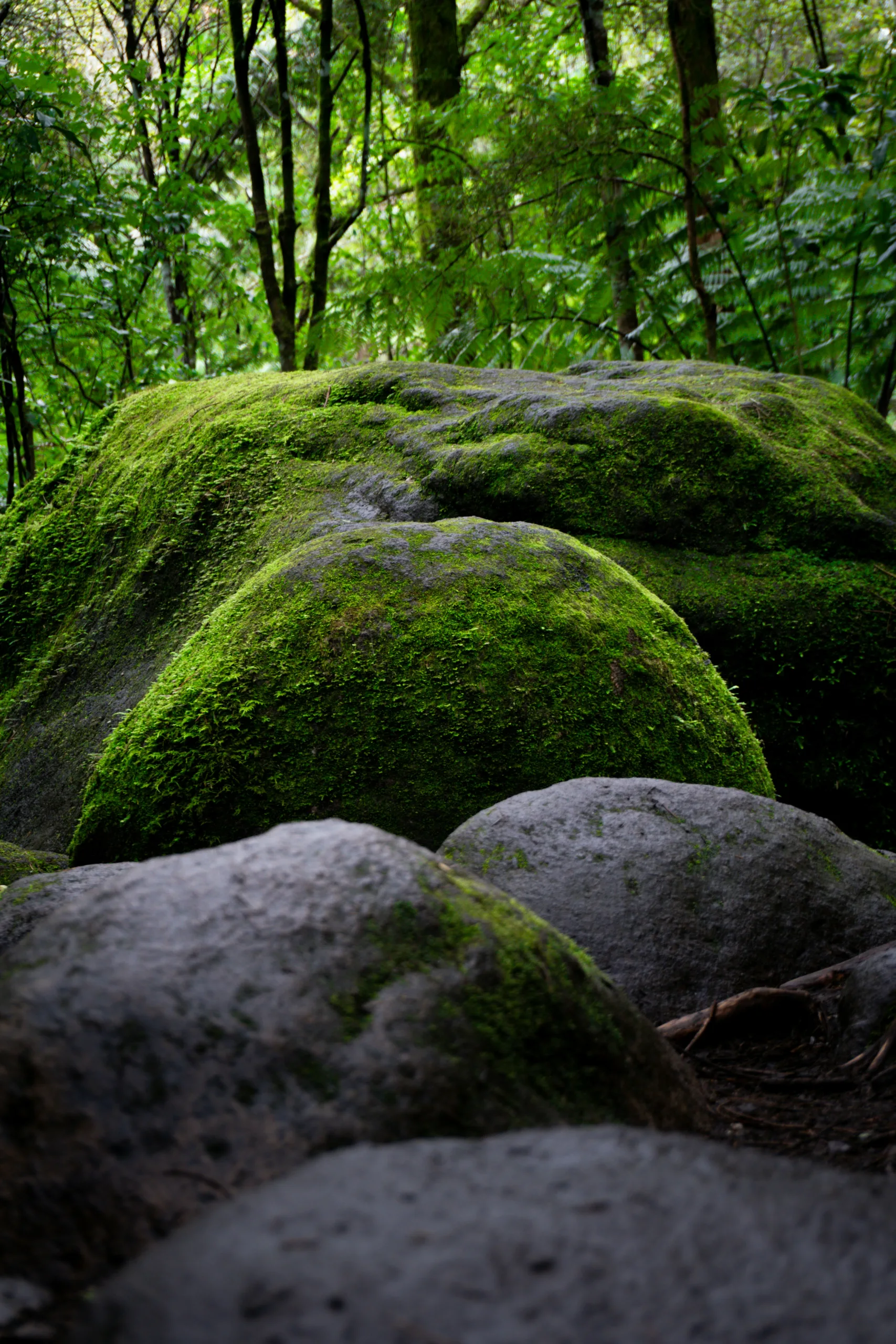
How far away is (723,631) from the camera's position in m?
4.40

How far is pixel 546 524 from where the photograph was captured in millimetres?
4492

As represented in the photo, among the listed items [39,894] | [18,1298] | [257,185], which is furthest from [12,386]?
[18,1298]

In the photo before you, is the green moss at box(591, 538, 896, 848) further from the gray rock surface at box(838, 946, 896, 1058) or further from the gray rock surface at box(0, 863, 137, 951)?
the gray rock surface at box(0, 863, 137, 951)

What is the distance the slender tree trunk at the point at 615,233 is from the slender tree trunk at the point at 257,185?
8.90 feet

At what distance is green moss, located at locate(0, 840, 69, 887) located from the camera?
3.49 m

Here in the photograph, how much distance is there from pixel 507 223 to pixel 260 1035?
869cm

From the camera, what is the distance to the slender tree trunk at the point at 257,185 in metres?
7.00

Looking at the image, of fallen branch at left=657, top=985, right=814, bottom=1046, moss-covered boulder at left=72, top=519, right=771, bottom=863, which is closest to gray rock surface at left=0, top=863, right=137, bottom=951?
moss-covered boulder at left=72, top=519, right=771, bottom=863

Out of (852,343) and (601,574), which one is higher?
(852,343)

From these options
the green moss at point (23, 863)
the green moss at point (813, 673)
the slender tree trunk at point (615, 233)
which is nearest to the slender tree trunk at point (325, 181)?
the slender tree trunk at point (615, 233)

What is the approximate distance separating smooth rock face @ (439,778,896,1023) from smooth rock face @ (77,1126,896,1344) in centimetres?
139

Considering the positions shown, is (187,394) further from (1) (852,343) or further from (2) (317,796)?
(1) (852,343)

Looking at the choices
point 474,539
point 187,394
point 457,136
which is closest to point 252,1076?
point 474,539

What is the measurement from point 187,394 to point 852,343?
5.21m
